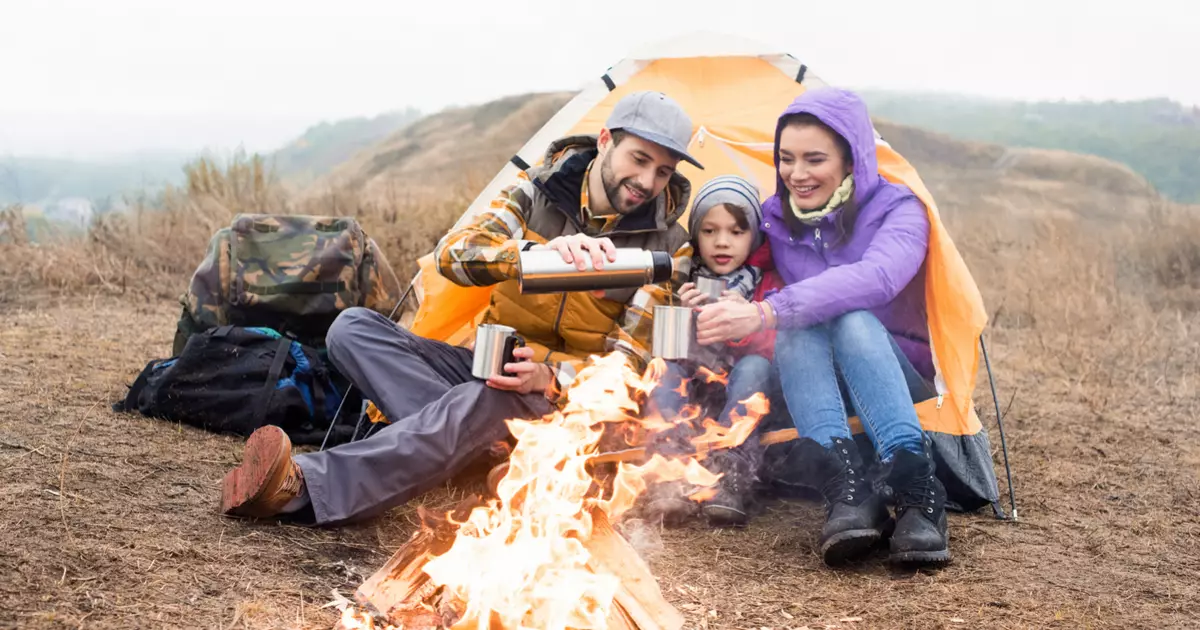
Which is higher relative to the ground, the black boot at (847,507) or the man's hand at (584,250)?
the man's hand at (584,250)

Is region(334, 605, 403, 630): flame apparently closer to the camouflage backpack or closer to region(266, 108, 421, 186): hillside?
the camouflage backpack

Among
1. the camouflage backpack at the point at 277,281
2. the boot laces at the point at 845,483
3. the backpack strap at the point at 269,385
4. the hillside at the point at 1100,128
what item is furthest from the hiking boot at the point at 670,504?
the hillside at the point at 1100,128

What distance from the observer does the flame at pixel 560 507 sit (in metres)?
2.33

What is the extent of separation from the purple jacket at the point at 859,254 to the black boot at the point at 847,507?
0.41m

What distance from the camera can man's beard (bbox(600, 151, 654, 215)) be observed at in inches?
134

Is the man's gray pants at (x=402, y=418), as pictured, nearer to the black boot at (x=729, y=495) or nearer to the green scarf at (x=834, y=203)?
the black boot at (x=729, y=495)

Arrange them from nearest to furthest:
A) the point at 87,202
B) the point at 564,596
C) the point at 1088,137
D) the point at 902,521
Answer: the point at 564,596
the point at 902,521
the point at 87,202
the point at 1088,137

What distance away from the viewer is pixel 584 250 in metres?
3.03

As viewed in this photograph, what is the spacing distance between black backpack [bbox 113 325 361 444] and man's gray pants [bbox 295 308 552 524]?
0.51 meters

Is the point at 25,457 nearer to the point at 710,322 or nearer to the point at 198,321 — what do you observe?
the point at 198,321

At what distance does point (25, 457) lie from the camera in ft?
10.5

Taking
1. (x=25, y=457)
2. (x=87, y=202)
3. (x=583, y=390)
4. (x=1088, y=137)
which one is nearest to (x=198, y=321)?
(x=25, y=457)

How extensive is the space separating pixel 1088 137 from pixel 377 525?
58.2ft

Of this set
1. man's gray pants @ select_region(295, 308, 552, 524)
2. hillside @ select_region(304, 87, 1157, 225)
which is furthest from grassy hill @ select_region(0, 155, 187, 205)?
man's gray pants @ select_region(295, 308, 552, 524)
